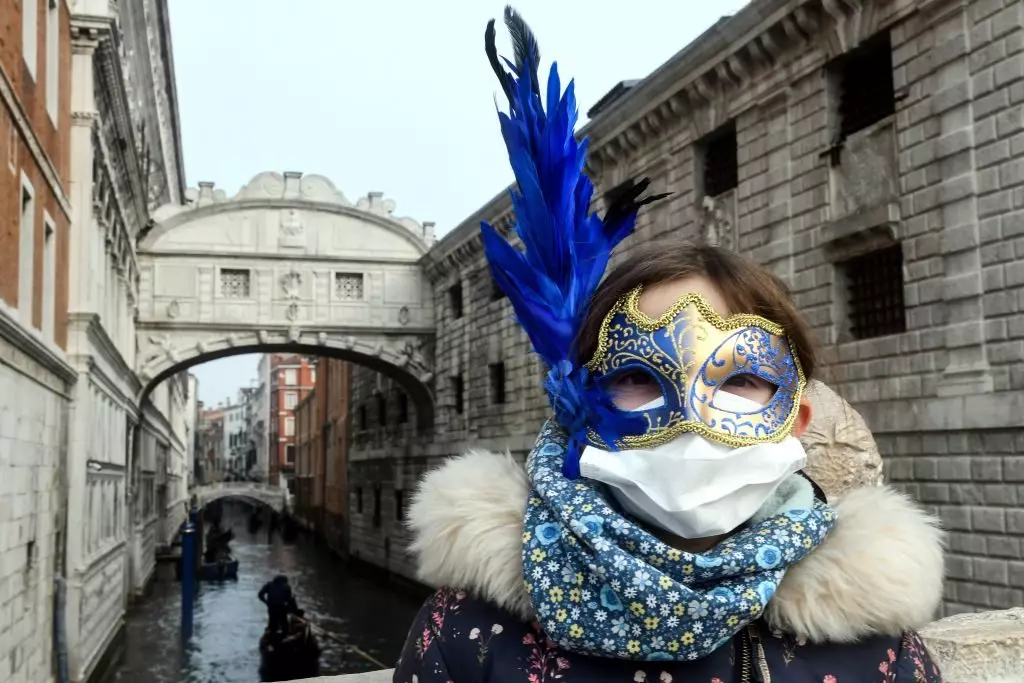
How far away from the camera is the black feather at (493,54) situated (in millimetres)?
1778

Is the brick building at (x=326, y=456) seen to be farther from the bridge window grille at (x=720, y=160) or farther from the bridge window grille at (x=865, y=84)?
the bridge window grille at (x=865, y=84)

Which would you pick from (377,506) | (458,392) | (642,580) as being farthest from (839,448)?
(377,506)

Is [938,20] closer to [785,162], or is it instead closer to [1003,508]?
[785,162]

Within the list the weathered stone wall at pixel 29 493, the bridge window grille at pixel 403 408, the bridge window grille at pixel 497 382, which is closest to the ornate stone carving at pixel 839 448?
the weathered stone wall at pixel 29 493

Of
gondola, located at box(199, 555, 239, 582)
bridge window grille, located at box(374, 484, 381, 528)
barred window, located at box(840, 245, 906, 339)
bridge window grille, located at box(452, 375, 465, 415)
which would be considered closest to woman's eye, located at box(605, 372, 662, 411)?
barred window, located at box(840, 245, 906, 339)

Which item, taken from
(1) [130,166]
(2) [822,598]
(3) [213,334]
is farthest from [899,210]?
(3) [213,334]

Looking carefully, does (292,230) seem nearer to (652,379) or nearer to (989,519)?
(989,519)

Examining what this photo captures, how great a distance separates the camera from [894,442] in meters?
9.89

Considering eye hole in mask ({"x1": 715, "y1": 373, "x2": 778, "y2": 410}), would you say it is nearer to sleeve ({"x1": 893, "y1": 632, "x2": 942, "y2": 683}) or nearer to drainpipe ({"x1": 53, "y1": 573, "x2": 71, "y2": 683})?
sleeve ({"x1": 893, "y1": 632, "x2": 942, "y2": 683})

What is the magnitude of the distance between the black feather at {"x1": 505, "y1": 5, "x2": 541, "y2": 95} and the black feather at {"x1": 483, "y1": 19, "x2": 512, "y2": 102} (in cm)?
3

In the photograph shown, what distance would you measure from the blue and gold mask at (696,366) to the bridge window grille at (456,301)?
2206 centimetres

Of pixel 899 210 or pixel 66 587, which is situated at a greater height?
pixel 899 210

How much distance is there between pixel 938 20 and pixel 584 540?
9.65 meters

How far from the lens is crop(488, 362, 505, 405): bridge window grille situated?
21500 millimetres
